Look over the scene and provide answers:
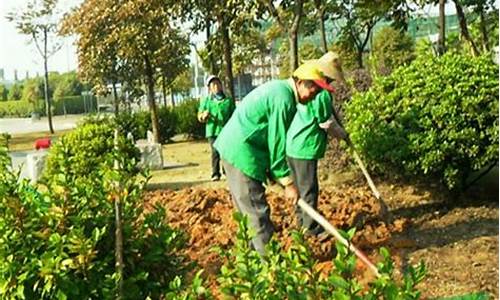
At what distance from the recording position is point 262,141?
5.19m

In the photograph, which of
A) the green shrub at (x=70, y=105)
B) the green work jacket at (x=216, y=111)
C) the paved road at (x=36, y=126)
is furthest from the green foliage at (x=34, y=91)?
the green work jacket at (x=216, y=111)

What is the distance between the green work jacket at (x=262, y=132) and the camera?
4.91 metres

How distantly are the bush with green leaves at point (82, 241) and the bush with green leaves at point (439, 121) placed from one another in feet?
14.5

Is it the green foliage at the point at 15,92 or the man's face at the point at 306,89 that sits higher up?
the green foliage at the point at 15,92

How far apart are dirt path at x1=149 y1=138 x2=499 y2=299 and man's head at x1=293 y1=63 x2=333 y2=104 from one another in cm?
146

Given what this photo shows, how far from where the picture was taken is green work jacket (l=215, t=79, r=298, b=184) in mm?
4910

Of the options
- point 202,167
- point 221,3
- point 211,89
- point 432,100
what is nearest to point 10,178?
point 432,100

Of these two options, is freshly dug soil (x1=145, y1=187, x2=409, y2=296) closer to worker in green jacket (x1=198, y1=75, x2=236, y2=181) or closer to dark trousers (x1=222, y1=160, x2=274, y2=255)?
dark trousers (x1=222, y1=160, x2=274, y2=255)

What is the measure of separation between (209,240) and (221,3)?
9.10 meters

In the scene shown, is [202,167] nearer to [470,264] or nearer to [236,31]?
[236,31]

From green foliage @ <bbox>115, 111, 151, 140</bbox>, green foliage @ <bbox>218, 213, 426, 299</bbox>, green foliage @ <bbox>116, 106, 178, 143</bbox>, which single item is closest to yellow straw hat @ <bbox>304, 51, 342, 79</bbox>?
green foliage @ <bbox>218, 213, 426, 299</bbox>

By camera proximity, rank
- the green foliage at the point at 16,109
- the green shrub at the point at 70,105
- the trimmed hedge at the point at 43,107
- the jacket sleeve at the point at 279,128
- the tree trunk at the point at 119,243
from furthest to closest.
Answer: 1. the green foliage at the point at 16,109
2. the green shrub at the point at 70,105
3. the trimmed hedge at the point at 43,107
4. the jacket sleeve at the point at 279,128
5. the tree trunk at the point at 119,243

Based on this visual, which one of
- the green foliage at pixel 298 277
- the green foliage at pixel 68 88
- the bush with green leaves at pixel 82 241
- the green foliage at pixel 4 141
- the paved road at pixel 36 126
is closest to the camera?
the green foliage at pixel 298 277

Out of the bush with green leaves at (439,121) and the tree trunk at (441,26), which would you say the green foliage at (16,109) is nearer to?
the tree trunk at (441,26)
